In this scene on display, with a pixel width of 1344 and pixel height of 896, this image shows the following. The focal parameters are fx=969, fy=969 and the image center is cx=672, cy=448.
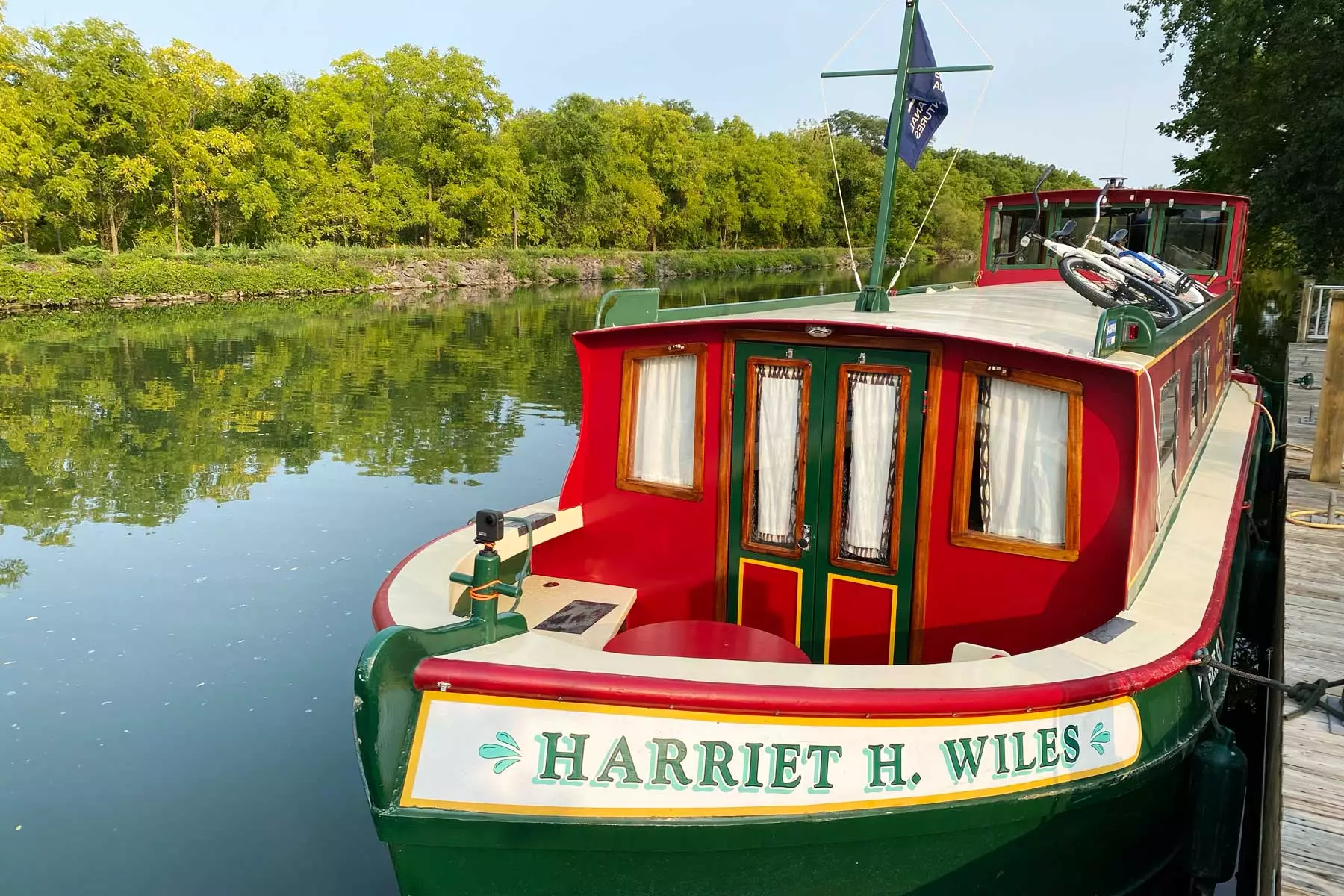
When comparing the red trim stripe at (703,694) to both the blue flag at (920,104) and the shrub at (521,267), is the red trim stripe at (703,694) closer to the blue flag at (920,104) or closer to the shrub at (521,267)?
the blue flag at (920,104)

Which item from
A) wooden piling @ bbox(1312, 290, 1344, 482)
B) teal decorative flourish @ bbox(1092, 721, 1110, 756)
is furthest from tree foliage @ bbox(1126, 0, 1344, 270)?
teal decorative flourish @ bbox(1092, 721, 1110, 756)

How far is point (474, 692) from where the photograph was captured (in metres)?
3.63

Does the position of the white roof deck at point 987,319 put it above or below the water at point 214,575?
above

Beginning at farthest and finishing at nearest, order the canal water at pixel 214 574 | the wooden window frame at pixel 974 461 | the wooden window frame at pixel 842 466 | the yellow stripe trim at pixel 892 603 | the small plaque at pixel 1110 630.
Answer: the canal water at pixel 214 574 → the yellow stripe trim at pixel 892 603 → the wooden window frame at pixel 842 466 → the wooden window frame at pixel 974 461 → the small plaque at pixel 1110 630

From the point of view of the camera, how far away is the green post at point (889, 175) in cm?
590

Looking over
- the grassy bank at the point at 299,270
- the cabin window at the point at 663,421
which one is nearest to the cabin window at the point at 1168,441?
the cabin window at the point at 663,421

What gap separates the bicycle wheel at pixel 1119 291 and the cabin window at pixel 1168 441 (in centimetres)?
55

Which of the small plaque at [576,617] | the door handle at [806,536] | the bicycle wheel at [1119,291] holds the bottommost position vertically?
the small plaque at [576,617]

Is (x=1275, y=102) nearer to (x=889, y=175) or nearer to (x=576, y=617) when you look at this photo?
(x=889, y=175)

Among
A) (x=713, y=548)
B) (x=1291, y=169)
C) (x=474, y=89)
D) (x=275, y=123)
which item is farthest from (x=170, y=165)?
(x=713, y=548)

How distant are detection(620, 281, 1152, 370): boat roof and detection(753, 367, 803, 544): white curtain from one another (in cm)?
37

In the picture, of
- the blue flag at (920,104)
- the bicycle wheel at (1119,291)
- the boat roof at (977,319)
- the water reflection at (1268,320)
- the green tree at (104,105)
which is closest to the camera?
the boat roof at (977,319)

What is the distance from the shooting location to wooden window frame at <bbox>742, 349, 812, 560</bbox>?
212 inches

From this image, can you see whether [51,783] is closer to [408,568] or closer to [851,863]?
[408,568]
